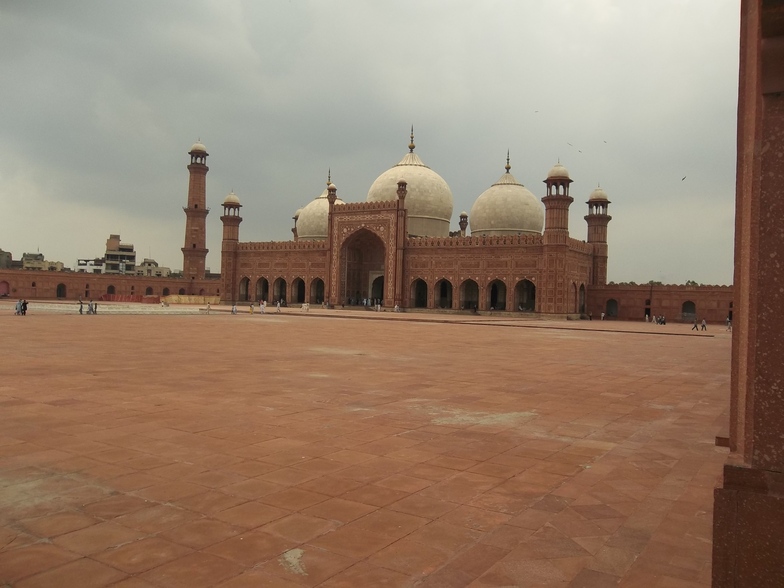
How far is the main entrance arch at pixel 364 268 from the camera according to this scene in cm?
3409

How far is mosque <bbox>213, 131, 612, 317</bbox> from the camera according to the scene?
1105 inches

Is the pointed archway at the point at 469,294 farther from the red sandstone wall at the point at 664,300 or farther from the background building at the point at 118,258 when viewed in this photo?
the background building at the point at 118,258

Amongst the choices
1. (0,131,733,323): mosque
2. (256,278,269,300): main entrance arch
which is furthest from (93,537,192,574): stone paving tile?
(256,278,269,300): main entrance arch

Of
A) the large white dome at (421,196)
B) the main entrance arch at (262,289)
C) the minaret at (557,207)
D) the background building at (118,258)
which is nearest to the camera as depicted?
the minaret at (557,207)

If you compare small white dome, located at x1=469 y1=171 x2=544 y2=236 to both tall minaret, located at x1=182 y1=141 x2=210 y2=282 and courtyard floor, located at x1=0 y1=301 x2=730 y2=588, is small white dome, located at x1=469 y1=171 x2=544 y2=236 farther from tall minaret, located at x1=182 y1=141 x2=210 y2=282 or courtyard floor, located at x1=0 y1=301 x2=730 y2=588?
courtyard floor, located at x1=0 y1=301 x2=730 y2=588

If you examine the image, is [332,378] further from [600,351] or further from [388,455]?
[600,351]

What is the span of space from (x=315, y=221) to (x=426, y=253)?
403 inches

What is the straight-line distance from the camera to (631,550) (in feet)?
7.08

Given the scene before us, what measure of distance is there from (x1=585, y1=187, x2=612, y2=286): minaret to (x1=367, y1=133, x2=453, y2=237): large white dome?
25.7ft

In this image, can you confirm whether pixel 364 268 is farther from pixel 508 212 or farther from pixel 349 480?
pixel 349 480

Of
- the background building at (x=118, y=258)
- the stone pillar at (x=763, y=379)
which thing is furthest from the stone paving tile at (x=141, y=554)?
the background building at (x=118, y=258)

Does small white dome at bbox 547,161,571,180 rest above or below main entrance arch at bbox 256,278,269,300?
above

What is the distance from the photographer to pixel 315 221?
38.6m

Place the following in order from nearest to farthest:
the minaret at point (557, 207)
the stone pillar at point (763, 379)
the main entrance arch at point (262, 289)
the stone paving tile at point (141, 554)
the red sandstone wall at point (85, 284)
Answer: the stone pillar at point (763, 379) < the stone paving tile at point (141, 554) < the minaret at point (557, 207) < the main entrance arch at point (262, 289) < the red sandstone wall at point (85, 284)
